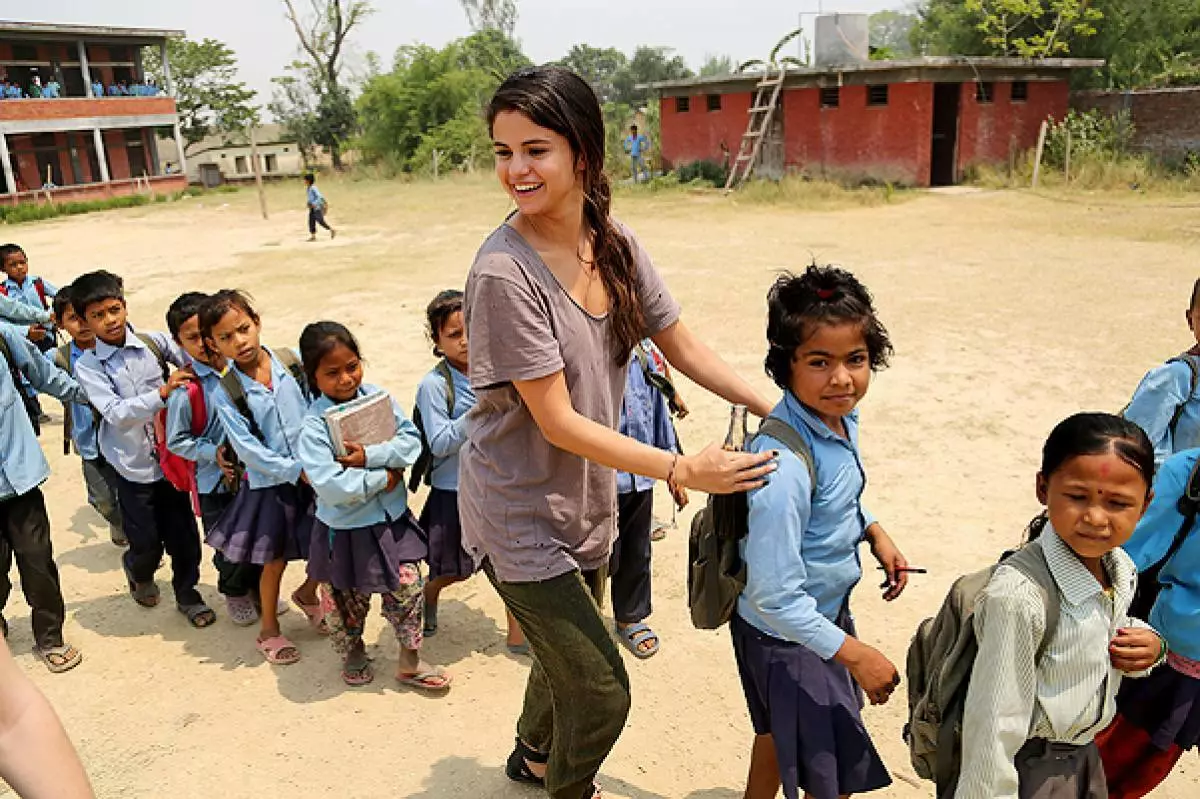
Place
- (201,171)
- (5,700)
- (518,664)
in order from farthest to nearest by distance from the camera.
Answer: (201,171) < (518,664) < (5,700)

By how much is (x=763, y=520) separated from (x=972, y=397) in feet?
15.8

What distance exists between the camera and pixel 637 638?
11.9 ft

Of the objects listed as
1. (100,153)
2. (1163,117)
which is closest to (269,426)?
(1163,117)

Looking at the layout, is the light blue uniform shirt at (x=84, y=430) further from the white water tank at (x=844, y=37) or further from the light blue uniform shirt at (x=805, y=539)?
the white water tank at (x=844, y=37)

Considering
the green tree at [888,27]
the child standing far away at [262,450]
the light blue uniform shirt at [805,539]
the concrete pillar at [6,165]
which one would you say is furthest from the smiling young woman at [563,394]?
the green tree at [888,27]

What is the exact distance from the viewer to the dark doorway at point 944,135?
19.9 m

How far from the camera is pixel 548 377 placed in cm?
196

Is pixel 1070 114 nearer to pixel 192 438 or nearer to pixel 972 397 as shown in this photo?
pixel 972 397

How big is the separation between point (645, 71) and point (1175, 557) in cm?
5700

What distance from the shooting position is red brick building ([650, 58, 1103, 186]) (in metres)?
18.6

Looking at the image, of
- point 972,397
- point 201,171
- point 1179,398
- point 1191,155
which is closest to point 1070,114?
point 1191,155

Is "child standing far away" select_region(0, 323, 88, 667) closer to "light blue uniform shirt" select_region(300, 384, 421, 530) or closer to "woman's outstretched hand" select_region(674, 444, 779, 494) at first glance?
"light blue uniform shirt" select_region(300, 384, 421, 530)

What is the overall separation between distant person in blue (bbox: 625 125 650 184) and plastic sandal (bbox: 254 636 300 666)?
21.3 metres

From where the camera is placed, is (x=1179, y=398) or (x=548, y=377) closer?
(x=548, y=377)
